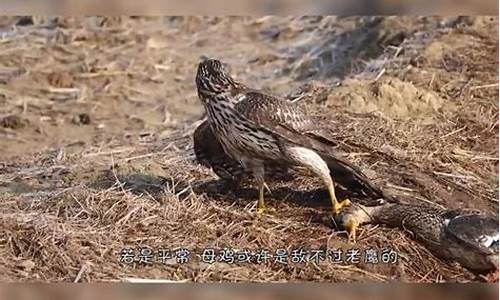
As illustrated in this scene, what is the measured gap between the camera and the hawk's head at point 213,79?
2226mm

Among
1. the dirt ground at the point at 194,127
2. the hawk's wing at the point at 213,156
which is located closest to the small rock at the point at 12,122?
the dirt ground at the point at 194,127

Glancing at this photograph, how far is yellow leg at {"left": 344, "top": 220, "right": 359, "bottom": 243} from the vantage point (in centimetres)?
221

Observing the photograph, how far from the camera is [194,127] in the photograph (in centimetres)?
240

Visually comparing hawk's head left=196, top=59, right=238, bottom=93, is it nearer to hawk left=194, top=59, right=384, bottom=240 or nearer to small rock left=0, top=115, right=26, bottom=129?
hawk left=194, top=59, right=384, bottom=240

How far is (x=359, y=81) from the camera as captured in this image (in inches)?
97.0

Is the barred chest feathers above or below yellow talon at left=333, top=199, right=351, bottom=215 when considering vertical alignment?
above

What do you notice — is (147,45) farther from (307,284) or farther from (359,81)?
(307,284)

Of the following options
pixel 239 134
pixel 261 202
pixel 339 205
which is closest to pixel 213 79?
pixel 239 134

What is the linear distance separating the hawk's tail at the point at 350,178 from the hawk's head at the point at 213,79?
273 millimetres

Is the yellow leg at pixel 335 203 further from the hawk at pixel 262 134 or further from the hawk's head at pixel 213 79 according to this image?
the hawk's head at pixel 213 79

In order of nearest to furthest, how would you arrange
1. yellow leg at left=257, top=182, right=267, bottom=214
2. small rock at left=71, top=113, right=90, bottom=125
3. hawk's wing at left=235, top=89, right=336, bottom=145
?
1. hawk's wing at left=235, top=89, right=336, bottom=145
2. yellow leg at left=257, top=182, right=267, bottom=214
3. small rock at left=71, top=113, right=90, bottom=125

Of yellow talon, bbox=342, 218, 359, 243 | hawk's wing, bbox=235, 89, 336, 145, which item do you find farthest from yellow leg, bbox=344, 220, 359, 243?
hawk's wing, bbox=235, 89, 336, 145
